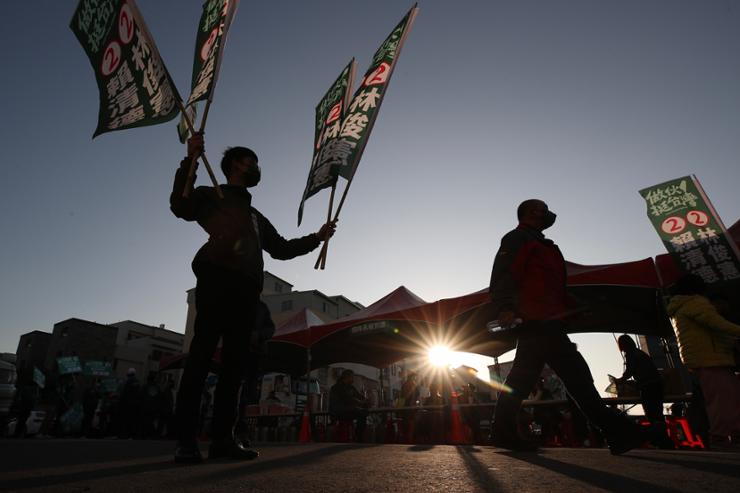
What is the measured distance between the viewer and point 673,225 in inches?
349

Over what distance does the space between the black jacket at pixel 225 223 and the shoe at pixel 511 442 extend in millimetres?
1876

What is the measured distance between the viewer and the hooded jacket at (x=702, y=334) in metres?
3.67

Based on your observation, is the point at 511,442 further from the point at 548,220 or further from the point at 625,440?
the point at 548,220

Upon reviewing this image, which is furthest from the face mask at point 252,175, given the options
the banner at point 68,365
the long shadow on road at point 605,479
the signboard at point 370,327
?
the banner at point 68,365

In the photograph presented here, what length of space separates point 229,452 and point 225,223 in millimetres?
1316

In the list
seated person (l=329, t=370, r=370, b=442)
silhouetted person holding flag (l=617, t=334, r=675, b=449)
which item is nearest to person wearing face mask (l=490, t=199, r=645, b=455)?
silhouetted person holding flag (l=617, t=334, r=675, b=449)

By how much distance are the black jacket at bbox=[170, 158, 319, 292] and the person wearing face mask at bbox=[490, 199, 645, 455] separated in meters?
1.69

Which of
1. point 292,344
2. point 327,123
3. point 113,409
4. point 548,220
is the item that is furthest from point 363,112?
point 113,409

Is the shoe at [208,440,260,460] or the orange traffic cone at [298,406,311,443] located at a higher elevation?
the shoe at [208,440,260,460]

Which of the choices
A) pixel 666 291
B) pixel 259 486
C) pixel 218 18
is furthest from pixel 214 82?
pixel 666 291

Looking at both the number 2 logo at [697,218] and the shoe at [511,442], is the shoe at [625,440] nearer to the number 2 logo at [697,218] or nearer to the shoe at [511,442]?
the shoe at [511,442]

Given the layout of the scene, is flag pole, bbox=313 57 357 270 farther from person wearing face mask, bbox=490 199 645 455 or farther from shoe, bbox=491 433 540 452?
shoe, bbox=491 433 540 452

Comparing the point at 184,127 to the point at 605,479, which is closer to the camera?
the point at 605,479

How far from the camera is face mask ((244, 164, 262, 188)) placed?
3002mm
